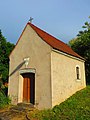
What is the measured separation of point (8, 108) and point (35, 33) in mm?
6696

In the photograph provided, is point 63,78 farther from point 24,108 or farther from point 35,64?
point 24,108

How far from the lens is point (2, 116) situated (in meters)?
12.3

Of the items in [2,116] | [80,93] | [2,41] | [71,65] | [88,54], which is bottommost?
[2,116]

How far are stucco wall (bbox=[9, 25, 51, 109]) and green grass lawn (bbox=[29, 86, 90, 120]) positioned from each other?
2.85ft

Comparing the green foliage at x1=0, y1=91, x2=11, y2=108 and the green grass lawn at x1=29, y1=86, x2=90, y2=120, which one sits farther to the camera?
the green foliage at x1=0, y1=91, x2=11, y2=108

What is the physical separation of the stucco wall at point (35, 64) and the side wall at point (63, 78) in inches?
19.5

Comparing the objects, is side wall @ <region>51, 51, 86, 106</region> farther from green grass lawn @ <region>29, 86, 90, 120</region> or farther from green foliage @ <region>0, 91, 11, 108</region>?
green foliage @ <region>0, 91, 11, 108</region>

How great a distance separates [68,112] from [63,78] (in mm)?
3601

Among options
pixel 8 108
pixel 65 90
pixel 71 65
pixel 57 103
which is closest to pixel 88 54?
pixel 71 65

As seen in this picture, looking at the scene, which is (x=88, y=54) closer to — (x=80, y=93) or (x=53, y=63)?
(x=80, y=93)

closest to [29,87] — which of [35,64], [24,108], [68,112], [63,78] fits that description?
[35,64]

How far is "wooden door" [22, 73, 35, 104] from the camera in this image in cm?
1465

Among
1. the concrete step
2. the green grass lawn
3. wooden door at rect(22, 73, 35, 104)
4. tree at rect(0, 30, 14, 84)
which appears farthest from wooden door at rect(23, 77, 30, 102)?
tree at rect(0, 30, 14, 84)

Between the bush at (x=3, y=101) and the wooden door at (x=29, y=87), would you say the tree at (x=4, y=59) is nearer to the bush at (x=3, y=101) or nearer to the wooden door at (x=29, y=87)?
the bush at (x=3, y=101)
